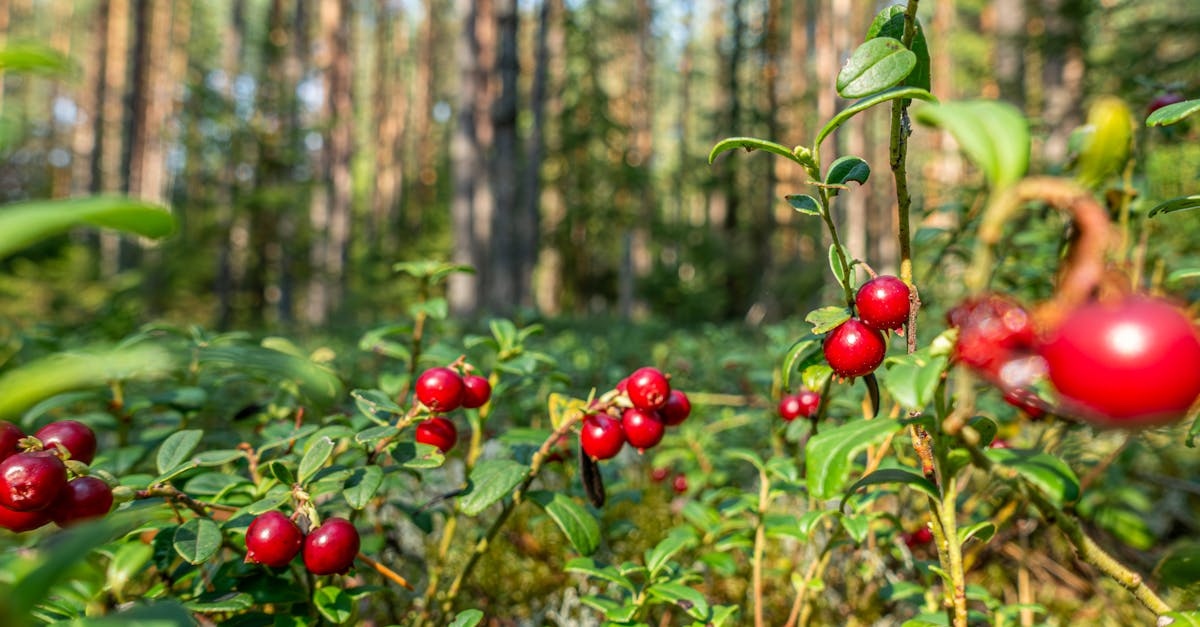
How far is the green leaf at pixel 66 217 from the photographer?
0.46m

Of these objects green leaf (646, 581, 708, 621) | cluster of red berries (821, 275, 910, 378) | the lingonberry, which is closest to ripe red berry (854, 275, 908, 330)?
cluster of red berries (821, 275, 910, 378)

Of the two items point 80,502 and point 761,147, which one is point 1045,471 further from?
point 80,502

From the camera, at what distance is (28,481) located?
30.9 inches

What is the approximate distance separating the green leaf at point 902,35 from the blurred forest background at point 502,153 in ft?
2.54

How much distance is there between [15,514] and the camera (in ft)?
2.74

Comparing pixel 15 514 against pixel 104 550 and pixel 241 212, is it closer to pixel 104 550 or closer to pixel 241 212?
pixel 104 550

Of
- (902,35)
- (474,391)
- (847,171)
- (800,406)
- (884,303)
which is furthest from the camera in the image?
(800,406)

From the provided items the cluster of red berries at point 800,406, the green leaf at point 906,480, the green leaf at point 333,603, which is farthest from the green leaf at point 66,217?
the cluster of red berries at point 800,406

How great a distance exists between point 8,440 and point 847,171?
1.28 meters

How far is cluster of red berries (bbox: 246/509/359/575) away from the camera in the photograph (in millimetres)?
893

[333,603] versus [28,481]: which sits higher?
[28,481]

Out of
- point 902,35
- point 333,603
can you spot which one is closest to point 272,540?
point 333,603

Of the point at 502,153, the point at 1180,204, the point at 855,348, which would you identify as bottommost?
the point at 855,348

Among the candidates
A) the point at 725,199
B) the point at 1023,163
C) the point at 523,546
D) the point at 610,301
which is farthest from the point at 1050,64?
the point at 610,301
